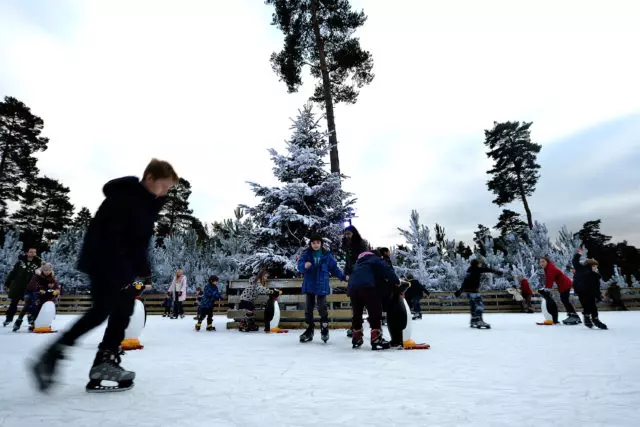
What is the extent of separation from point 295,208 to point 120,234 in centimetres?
936

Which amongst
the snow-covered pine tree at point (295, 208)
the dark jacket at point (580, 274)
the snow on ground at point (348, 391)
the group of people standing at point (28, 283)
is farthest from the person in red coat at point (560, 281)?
the group of people standing at point (28, 283)

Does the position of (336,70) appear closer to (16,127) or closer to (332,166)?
(332,166)

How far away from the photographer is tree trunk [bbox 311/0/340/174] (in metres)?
13.5

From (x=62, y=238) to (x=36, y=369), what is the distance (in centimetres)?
3378

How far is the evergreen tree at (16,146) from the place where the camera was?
3122 centimetres

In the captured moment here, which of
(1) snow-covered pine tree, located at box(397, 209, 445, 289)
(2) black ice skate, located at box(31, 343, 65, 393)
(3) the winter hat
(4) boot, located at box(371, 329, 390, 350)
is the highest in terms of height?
(1) snow-covered pine tree, located at box(397, 209, 445, 289)

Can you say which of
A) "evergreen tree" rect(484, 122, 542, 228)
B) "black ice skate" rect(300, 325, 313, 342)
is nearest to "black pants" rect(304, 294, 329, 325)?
"black ice skate" rect(300, 325, 313, 342)

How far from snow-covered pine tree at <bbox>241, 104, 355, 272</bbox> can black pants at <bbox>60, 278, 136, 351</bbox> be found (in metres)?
8.08

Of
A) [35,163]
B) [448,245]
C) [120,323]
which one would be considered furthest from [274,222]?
[35,163]

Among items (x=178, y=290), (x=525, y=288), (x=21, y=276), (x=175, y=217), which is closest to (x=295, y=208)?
(x=178, y=290)

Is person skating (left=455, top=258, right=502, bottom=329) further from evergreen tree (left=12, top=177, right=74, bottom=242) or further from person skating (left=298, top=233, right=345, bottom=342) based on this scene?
evergreen tree (left=12, top=177, right=74, bottom=242)

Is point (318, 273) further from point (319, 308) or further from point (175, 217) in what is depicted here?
point (175, 217)

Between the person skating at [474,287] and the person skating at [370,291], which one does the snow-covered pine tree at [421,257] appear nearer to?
the person skating at [474,287]

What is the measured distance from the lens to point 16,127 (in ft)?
104
